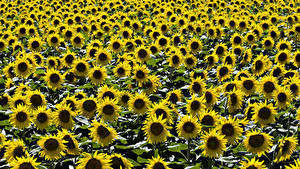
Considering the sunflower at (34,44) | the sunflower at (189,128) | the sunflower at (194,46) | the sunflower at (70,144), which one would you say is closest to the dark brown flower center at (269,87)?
the sunflower at (189,128)

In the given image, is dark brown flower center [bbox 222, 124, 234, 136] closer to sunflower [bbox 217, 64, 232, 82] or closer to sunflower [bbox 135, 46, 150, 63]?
sunflower [bbox 217, 64, 232, 82]

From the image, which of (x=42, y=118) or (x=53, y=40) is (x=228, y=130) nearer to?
(x=42, y=118)

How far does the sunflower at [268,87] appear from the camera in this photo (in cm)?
610

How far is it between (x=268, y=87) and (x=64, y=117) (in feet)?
11.3

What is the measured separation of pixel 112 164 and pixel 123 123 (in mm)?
2385

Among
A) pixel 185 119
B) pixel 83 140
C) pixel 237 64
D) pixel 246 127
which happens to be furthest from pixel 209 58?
pixel 83 140

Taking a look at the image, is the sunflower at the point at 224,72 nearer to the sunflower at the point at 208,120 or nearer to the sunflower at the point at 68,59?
the sunflower at the point at 208,120

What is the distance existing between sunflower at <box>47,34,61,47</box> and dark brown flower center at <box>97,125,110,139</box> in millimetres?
4887

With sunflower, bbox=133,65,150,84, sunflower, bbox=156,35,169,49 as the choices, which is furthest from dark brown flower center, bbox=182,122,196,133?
sunflower, bbox=156,35,169,49

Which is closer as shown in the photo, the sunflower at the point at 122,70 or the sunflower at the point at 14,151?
the sunflower at the point at 14,151

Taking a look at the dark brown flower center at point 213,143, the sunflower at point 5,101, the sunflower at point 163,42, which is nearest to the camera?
the dark brown flower center at point 213,143

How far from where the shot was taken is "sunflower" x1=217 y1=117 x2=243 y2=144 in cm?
502

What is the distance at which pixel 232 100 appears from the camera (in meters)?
6.13

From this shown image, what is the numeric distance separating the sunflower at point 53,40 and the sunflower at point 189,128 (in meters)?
5.26
